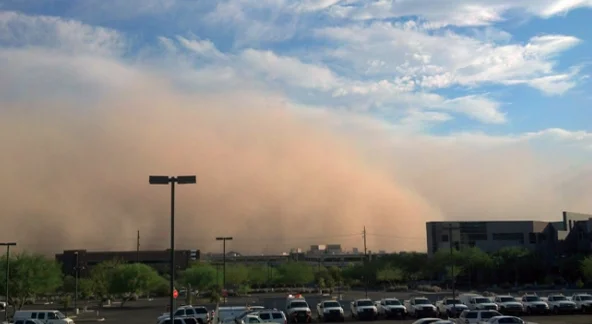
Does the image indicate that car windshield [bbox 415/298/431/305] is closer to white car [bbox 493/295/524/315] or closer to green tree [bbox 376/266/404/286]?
white car [bbox 493/295/524/315]

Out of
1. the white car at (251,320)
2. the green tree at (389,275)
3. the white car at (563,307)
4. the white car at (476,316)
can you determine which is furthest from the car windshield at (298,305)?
the green tree at (389,275)

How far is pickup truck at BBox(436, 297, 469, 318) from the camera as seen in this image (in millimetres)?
47750

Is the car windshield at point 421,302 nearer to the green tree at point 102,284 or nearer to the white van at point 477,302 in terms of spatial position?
the white van at point 477,302

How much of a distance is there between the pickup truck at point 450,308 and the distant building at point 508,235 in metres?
74.2

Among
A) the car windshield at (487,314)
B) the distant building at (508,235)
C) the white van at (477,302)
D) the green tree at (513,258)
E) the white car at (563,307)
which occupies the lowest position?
the white car at (563,307)

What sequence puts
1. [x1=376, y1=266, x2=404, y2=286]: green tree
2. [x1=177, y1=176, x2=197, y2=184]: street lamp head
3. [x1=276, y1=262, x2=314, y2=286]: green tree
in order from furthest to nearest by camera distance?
[x1=276, y1=262, x2=314, y2=286]: green tree
[x1=376, y1=266, x2=404, y2=286]: green tree
[x1=177, y1=176, x2=197, y2=184]: street lamp head

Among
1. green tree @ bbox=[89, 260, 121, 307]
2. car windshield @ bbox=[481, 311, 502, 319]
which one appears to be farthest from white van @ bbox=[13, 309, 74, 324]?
green tree @ bbox=[89, 260, 121, 307]

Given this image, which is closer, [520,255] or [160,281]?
[160,281]

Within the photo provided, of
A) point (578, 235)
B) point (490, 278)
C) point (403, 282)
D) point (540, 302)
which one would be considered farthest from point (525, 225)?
point (540, 302)

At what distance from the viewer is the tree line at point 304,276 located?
73250 millimetres

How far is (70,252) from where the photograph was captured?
15425cm

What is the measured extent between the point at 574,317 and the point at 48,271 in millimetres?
54724

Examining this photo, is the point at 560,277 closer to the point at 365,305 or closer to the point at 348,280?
the point at 348,280

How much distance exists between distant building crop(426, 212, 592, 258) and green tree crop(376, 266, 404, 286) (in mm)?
9518
